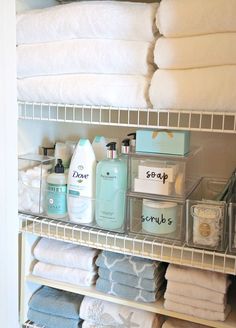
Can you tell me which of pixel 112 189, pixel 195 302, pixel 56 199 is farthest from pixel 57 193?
pixel 195 302

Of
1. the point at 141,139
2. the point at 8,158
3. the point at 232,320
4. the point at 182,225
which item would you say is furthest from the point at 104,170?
the point at 232,320

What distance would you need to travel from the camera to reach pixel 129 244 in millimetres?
1205

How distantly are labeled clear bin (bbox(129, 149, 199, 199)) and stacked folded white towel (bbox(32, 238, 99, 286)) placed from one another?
11.6 inches

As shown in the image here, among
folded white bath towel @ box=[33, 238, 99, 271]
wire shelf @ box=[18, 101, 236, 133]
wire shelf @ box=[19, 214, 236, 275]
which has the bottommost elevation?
folded white bath towel @ box=[33, 238, 99, 271]

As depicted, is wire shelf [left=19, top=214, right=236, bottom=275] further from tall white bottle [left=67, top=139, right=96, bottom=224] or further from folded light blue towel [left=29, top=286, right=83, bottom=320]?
folded light blue towel [left=29, top=286, right=83, bottom=320]

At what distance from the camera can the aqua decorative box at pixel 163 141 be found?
3.71ft

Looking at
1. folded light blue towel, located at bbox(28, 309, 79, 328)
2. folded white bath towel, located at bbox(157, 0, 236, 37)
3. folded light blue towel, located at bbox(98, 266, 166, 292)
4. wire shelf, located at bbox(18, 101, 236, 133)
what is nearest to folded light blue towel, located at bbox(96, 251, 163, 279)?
folded light blue towel, located at bbox(98, 266, 166, 292)

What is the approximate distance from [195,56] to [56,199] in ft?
1.98

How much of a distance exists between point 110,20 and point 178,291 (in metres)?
0.77

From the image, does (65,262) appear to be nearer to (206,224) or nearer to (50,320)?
(50,320)

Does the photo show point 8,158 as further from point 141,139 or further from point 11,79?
point 141,139

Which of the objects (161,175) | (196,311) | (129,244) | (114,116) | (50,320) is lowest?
(50,320)

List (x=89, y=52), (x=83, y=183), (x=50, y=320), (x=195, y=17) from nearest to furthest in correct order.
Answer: (x=195, y=17), (x=89, y=52), (x=83, y=183), (x=50, y=320)

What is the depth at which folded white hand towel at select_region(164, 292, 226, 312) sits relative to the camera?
1107 mm
